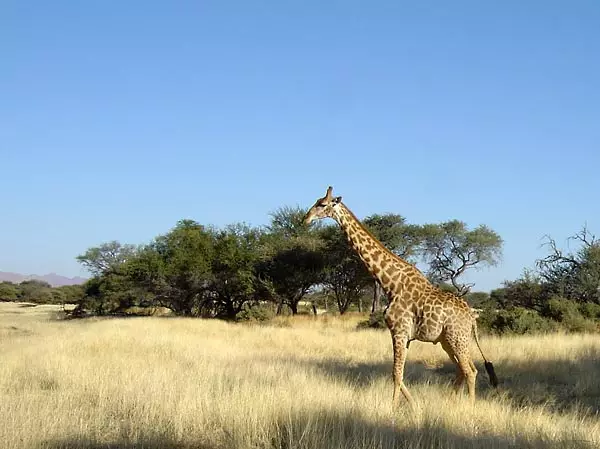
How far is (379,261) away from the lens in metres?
10.4

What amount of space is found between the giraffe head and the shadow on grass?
13.3 feet

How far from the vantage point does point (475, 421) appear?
7383 millimetres

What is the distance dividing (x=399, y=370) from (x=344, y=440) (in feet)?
11.3

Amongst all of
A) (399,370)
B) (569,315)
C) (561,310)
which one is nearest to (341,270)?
(561,310)

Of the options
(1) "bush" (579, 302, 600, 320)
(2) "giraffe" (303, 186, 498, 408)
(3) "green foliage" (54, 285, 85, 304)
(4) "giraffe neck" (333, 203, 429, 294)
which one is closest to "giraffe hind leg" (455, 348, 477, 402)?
(2) "giraffe" (303, 186, 498, 408)

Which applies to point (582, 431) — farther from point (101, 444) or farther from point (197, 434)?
point (101, 444)

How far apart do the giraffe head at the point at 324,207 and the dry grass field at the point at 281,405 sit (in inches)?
104

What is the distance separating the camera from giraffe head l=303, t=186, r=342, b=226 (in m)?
9.90

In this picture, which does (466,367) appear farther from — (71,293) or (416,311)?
(71,293)

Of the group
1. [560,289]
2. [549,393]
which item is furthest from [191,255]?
[549,393]

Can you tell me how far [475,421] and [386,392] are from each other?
210 centimetres

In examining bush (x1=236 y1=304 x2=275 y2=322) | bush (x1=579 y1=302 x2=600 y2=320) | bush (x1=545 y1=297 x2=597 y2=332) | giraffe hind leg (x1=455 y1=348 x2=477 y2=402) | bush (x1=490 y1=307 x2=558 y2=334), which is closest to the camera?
giraffe hind leg (x1=455 y1=348 x2=477 y2=402)

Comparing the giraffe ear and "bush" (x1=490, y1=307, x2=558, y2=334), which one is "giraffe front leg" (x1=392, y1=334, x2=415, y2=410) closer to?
the giraffe ear

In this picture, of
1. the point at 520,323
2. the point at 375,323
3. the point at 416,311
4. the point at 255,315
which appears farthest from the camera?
the point at 255,315
